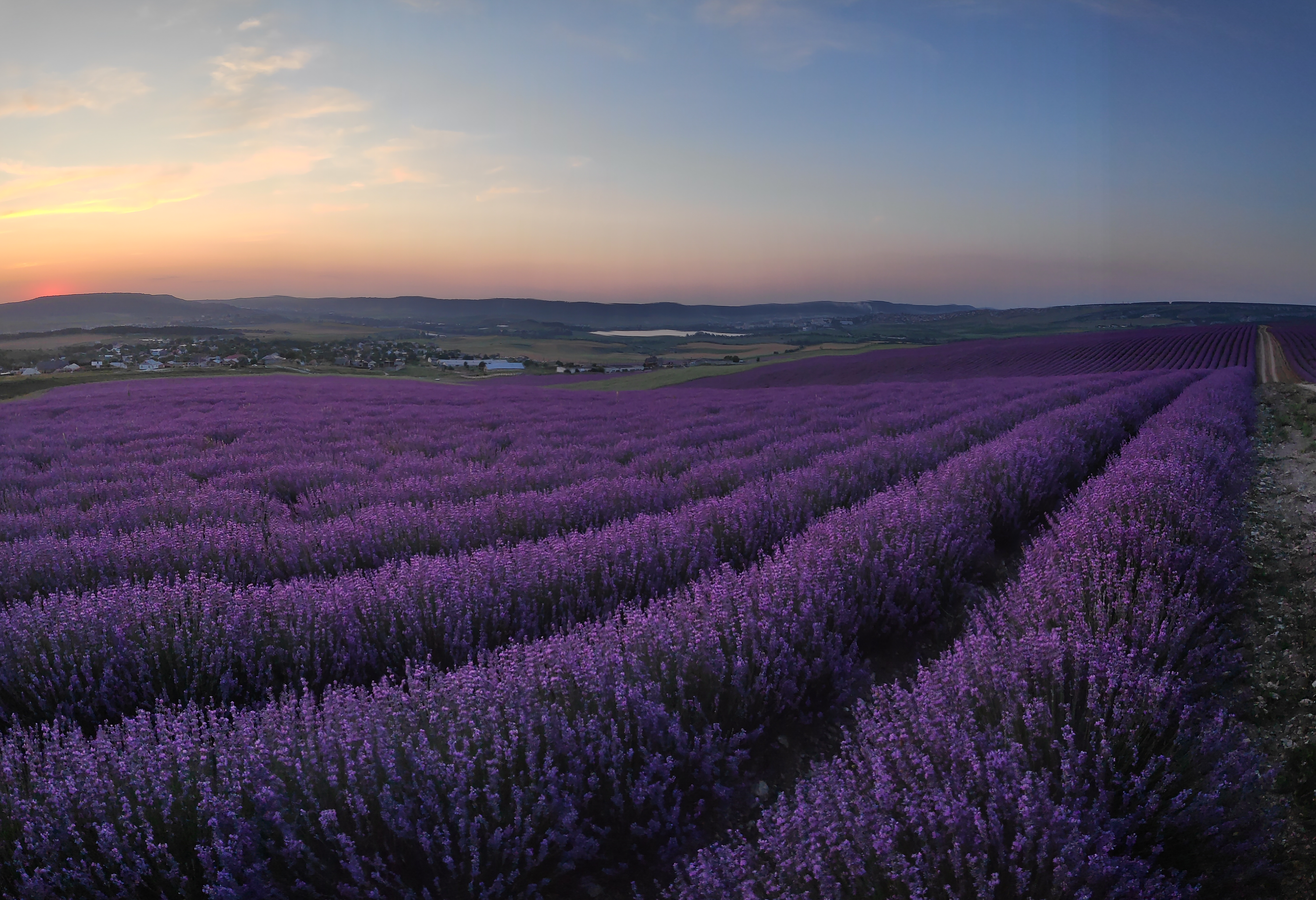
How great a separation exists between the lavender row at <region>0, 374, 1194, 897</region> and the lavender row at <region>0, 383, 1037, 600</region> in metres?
1.29

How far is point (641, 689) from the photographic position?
1.92 m

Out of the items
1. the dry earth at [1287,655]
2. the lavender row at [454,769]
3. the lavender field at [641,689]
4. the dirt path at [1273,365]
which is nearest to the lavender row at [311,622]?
the lavender field at [641,689]

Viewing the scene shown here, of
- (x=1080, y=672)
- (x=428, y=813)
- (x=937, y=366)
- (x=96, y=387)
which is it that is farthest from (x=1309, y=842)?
(x=937, y=366)

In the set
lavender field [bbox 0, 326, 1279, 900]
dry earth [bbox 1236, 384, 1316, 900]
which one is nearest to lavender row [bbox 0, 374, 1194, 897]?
lavender field [bbox 0, 326, 1279, 900]

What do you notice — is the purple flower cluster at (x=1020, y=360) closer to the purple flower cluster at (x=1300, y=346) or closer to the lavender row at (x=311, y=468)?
the purple flower cluster at (x=1300, y=346)

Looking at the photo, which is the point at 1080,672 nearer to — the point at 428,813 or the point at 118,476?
the point at 428,813

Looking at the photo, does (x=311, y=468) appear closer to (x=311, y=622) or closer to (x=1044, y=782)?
(x=311, y=622)

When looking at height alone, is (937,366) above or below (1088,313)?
below

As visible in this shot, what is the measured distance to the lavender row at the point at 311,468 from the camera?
448 centimetres

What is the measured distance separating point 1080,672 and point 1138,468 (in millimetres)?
2687

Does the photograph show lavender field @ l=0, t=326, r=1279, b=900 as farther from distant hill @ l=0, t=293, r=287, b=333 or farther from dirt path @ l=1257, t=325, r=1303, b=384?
distant hill @ l=0, t=293, r=287, b=333

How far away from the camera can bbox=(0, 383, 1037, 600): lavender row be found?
3289mm

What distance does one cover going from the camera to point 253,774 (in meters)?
1.54

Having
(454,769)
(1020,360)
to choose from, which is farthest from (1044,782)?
(1020,360)
